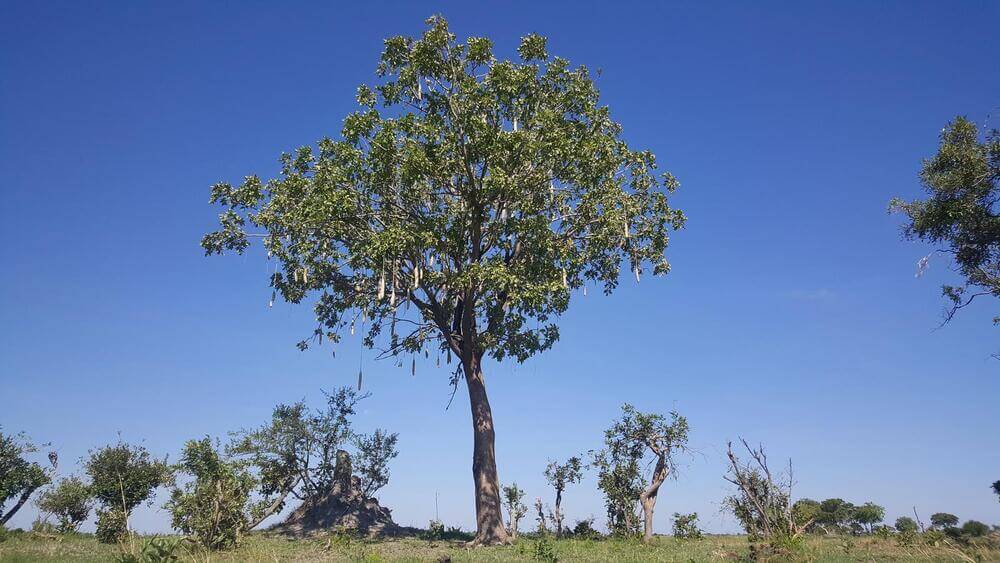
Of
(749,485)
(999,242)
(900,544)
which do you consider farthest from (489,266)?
(999,242)

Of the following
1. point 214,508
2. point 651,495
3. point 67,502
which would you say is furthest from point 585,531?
point 67,502

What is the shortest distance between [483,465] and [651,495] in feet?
31.1

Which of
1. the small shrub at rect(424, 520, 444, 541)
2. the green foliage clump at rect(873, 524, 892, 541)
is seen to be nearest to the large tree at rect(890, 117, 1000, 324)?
the green foliage clump at rect(873, 524, 892, 541)

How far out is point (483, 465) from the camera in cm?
2694

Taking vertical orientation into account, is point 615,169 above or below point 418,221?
above

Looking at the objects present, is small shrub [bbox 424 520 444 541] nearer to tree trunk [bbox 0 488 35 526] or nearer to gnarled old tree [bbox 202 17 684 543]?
gnarled old tree [bbox 202 17 684 543]

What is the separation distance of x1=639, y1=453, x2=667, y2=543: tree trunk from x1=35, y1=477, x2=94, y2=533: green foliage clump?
34.4 m

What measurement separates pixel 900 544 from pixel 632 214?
15294 millimetres

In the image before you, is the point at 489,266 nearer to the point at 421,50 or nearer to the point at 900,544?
the point at 421,50

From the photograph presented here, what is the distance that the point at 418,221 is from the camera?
27516 millimetres

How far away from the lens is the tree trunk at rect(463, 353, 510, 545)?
25.8 m

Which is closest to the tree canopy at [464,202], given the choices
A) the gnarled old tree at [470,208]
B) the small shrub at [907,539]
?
the gnarled old tree at [470,208]

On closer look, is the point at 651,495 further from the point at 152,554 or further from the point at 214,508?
the point at 152,554

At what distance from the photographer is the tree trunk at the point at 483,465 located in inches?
1016
